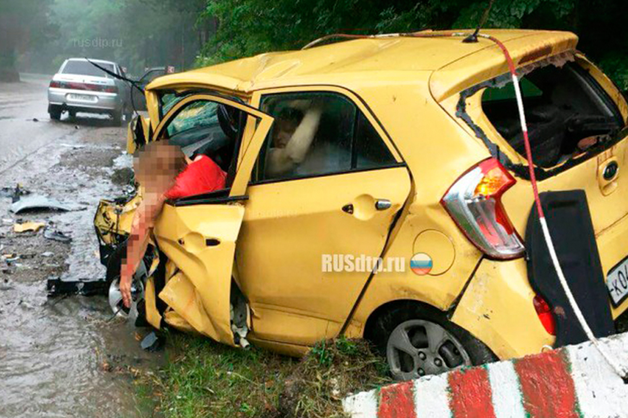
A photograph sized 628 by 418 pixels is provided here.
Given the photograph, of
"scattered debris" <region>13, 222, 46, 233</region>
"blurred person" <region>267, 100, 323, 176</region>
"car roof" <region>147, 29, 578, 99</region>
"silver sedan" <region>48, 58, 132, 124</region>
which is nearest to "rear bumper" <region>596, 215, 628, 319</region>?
"car roof" <region>147, 29, 578, 99</region>

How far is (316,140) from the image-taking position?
3.13 m

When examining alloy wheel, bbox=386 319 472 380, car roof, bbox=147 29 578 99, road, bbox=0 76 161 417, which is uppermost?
car roof, bbox=147 29 578 99

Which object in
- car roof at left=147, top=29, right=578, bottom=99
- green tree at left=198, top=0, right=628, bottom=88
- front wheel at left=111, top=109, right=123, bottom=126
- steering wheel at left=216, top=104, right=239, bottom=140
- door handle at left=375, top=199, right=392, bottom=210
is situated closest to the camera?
door handle at left=375, top=199, right=392, bottom=210

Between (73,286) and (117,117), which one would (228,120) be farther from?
(117,117)

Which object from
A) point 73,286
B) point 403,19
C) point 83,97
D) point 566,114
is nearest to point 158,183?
point 73,286

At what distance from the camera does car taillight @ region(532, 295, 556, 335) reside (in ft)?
8.14

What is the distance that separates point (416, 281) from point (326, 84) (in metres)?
1.08

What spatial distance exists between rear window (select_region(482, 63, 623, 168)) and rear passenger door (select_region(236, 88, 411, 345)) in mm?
874

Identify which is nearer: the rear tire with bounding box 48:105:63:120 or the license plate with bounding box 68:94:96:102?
the license plate with bounding box 68:94:96:102

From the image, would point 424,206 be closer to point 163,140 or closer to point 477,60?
point 477,60

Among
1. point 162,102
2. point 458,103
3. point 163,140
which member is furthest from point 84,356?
point 458,103

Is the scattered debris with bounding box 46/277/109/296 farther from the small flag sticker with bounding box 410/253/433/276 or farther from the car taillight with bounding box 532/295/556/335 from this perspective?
the car taillight with bounding box 532/295/556/335

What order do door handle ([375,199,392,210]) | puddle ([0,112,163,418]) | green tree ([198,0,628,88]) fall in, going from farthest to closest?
green tree ([198,0,628,88]) → puddle ([0,112,163,418]) → door handle ([375,199,392,210])

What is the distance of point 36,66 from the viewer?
77.6m
